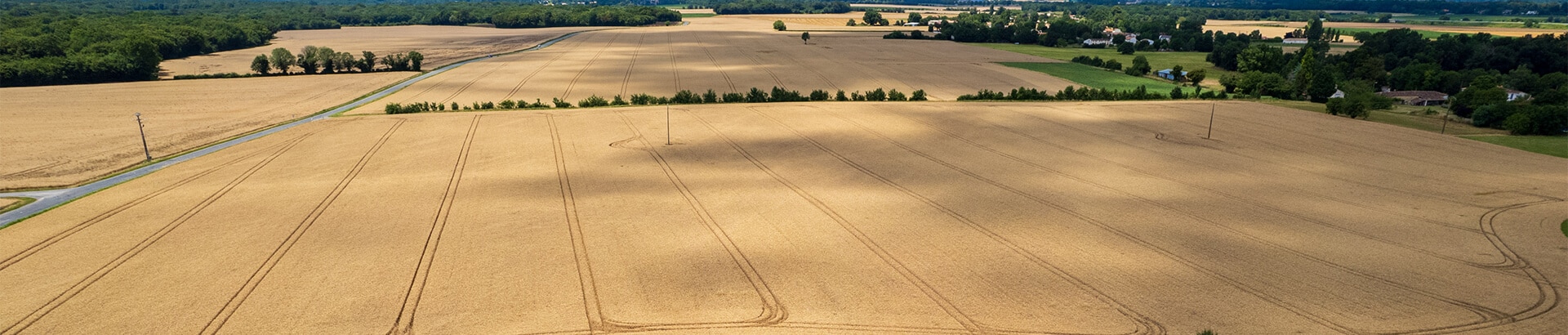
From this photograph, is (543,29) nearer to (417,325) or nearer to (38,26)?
(38,26)

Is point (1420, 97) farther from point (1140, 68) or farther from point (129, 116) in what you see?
point (129, 116)

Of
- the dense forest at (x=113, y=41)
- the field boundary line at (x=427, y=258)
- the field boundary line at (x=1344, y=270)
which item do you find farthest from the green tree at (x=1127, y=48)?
the dense forest at (x=113, y=41)

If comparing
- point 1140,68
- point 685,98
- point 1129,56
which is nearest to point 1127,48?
→ point 1129,56

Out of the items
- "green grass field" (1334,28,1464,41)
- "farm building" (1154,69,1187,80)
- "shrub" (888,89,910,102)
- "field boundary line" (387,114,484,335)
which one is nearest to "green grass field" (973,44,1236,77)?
"farm building" (1154,69,1187,80)

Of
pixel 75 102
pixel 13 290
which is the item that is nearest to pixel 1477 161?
pixel 13 290

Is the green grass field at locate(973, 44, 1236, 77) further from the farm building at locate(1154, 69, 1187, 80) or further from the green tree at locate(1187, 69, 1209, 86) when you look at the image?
the green tree at locate(1187, 69, 1209, 86)

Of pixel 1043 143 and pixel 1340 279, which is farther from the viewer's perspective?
pixel 1043 143
